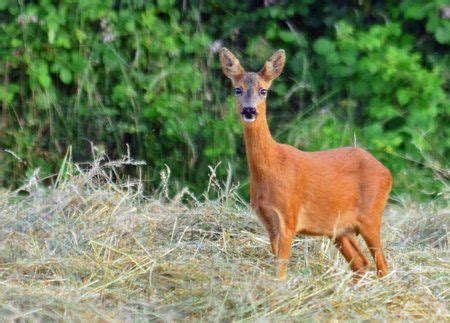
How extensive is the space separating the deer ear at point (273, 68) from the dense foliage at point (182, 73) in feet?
10.1

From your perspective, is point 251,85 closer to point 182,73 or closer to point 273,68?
point 273,68

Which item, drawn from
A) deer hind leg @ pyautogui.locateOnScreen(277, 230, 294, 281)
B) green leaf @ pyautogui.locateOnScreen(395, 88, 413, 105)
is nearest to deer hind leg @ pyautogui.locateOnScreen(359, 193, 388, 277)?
deer hind leg @ pyautogui.locateOnScreen(277, 230, 294, 281)

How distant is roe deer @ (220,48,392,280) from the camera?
5.77 metres

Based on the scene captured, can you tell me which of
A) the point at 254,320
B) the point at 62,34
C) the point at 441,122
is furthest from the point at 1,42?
the point at 254,320

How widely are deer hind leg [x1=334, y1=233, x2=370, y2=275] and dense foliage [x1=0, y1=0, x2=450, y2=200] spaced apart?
2.97 meters

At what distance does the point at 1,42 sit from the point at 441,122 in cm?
390

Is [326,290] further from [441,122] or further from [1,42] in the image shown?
[1,42]

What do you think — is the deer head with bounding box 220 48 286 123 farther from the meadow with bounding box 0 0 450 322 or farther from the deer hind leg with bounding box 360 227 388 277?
the meadow with bounding box 0 0 450 322

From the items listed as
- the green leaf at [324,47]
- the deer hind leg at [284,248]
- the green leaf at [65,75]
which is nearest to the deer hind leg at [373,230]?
the deer hind leg at [284,248]

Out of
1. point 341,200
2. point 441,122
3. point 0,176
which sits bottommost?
point 0,176

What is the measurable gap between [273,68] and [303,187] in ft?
2.24

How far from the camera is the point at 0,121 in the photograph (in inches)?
389

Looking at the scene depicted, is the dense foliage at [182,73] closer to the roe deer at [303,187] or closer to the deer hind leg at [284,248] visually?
the roe deer at [303,187]

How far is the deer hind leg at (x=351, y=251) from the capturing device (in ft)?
20.4
